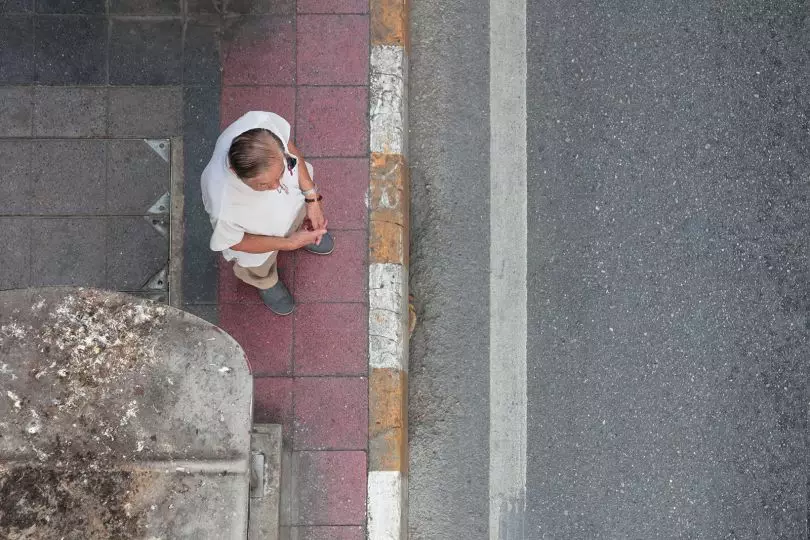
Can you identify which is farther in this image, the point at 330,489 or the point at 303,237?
the point at 330,489

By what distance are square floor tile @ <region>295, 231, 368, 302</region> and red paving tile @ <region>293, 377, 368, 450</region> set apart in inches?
18.7

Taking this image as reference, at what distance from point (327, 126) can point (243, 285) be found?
3.49 ft

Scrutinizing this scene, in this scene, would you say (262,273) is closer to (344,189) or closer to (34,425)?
(344,189)

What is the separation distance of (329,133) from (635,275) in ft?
6.75

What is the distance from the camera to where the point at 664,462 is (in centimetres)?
448

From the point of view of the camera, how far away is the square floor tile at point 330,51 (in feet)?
14.4

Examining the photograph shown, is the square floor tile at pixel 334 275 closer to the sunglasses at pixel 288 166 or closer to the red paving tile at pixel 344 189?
the red paving tile at pixel 344 189

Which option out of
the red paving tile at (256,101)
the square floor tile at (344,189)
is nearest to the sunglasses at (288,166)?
the square floor tile at (344,189)

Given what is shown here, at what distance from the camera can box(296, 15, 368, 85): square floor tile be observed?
4398 mm

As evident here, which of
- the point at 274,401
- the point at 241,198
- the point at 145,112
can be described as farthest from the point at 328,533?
the point at 145,112

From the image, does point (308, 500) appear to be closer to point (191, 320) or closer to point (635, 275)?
point (191, 320)

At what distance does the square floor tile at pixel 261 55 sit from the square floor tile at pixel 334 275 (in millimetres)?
1019

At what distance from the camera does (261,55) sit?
14.4ft

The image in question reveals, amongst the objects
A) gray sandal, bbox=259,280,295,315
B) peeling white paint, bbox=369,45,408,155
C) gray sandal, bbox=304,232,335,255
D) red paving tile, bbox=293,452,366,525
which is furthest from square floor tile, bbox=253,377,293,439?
peeling white paint, bbox=369,45,408,155
